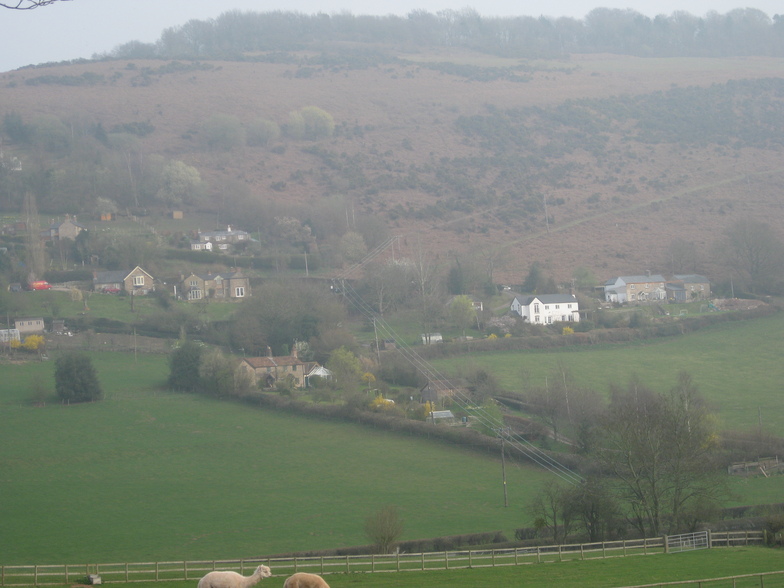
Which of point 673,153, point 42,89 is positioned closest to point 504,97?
point 673,153

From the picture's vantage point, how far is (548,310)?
63.7m

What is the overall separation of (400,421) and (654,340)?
2295cm

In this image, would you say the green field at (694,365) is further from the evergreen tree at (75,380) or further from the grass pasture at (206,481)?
the evergreen tree at (75,380)

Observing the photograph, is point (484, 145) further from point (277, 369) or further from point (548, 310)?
point (277, 369)

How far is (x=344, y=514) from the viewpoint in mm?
32531

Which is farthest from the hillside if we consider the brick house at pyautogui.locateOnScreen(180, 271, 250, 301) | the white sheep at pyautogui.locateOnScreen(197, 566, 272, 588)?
the white sheep at pyautogui.locateOnScreen(197, 566, 272, 588)

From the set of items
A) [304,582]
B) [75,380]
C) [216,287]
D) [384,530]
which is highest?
[304,582]

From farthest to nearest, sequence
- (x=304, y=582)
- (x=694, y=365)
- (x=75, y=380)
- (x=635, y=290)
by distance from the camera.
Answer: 1. (x=635, y=290)
2. (x=694, y=365)
3. (x=75, y=380)
4. (x=304, y=582)

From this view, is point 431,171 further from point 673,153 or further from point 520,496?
point 520,496

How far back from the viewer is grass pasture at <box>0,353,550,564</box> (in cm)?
2989

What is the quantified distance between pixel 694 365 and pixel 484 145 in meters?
77.5

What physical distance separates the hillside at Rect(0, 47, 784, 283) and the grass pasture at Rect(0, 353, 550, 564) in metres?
38.6

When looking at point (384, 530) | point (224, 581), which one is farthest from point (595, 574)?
point (384, 530)

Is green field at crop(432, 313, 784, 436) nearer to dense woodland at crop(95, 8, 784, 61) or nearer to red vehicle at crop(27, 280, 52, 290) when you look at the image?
red vehicle at crop(27, 280, 52, 290)
